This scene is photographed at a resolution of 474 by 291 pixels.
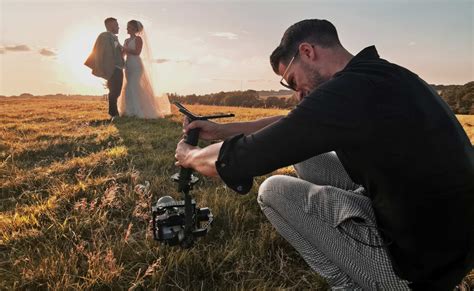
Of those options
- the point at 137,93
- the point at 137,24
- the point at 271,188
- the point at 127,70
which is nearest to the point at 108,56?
the point at 127,70

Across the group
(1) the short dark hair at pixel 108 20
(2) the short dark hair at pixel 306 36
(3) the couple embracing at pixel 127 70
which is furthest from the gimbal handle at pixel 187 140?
(1) the short dark hair at pixel 108 20

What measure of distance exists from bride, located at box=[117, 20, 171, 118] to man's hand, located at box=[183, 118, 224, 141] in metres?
9.06

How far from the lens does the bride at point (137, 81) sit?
36.3 ft

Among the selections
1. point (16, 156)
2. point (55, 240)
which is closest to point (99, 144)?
point (16, 156)

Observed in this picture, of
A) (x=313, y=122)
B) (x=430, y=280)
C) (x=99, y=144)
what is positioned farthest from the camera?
(x=99, y=144)

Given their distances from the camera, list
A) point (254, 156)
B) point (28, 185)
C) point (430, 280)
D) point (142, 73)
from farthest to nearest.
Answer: point (142, 73), point (28, 185), point (430, 280), point (254, 156)

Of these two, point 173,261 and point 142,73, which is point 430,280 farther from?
point 142,73

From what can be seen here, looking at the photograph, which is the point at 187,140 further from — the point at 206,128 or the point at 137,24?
the point at 137,24

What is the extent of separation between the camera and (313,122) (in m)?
1.69

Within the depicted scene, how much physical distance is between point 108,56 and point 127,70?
85 centimetres

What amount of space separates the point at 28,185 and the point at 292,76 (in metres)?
3.58

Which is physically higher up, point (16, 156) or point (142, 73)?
point (142, 73)

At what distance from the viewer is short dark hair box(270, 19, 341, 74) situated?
232 cm

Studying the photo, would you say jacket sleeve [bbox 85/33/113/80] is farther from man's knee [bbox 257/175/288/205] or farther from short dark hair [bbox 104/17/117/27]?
man's knee [bbox 257/175/288/205]
